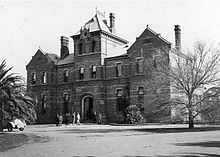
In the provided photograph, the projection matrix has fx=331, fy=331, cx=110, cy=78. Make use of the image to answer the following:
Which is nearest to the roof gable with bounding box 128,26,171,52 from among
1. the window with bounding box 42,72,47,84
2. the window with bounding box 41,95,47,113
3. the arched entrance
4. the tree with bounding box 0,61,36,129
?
the arched entrance

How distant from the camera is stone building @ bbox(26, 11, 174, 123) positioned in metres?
41.2

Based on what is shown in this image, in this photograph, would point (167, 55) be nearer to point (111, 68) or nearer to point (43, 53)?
point (111, 68)

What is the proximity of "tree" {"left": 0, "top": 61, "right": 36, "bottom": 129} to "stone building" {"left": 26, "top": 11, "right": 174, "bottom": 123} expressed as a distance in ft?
60.0

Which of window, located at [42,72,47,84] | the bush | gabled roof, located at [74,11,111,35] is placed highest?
gabled roof, located at [74,11,111,35]

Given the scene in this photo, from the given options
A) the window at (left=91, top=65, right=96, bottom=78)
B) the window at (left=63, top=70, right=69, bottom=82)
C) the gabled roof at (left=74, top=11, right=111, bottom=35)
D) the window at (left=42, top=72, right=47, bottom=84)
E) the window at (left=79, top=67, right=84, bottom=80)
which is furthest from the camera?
the window at (left=42, top=72, right=47, bottom=84)

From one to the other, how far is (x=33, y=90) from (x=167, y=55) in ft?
90.3

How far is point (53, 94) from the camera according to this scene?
4997 cm

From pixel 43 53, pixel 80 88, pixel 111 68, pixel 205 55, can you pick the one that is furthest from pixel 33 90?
pixel 205 55

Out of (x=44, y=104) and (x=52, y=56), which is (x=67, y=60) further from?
(x=44, y=104)

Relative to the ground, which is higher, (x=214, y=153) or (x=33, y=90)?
(x=33, y=90)

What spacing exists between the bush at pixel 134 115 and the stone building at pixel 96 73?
42.5 inches

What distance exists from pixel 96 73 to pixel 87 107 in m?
4.93

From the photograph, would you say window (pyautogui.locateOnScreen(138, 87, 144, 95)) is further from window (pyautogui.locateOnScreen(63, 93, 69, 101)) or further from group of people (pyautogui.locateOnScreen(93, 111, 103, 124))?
window (pyautogui.locateOnScreen(63, 93, 69, 101))

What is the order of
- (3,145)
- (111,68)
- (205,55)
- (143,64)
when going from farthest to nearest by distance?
(111,68) → (143,64) → (205,55) → (3,145)
